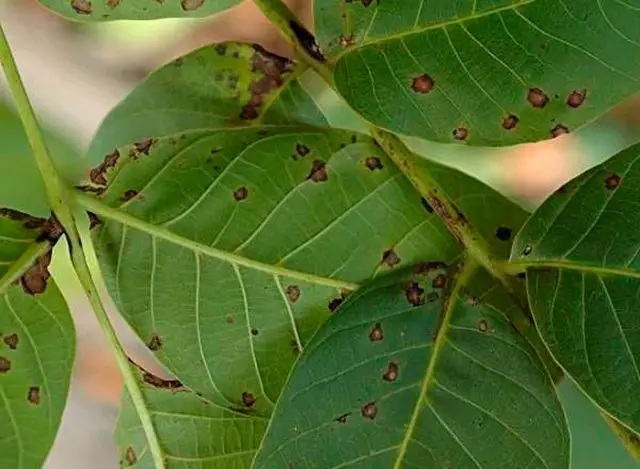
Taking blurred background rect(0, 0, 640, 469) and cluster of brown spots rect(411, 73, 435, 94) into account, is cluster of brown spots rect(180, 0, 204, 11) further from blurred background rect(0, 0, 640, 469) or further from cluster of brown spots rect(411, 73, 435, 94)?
blurred background rect(0, 0, 640, 469)

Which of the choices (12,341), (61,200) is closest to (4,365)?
(12,341)

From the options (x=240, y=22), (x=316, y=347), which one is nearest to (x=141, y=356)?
(x=240, y=22)

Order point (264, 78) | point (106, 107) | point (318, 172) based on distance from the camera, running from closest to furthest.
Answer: point (318, 172), point (264, 78), point (106, 107)

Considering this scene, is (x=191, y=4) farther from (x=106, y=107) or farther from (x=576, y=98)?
(x=106, y=107)

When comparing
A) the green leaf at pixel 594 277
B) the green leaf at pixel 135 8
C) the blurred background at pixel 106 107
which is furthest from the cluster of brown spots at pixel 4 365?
the blurred background at pixel 106 107

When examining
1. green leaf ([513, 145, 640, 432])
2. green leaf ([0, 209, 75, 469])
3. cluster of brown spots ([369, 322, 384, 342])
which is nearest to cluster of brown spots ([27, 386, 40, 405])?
green leaf ([0, 209, 75, 469])
